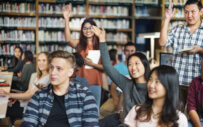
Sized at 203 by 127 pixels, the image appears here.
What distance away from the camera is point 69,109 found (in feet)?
5.55

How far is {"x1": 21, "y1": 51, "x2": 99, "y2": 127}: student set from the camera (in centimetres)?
167

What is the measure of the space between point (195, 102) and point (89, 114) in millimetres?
1017

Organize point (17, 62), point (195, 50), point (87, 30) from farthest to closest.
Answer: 1. point (17, 62)
2. point (87, 30)
3. point (195, 50)

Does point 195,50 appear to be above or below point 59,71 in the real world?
above

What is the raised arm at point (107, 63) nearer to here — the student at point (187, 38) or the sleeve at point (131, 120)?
the sleeve at point (131, 120)

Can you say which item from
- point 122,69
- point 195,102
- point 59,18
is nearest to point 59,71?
point 195,102

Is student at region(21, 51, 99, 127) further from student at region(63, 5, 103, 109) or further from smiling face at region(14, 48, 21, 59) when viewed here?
smiling face at region(14, 48, 21, 59)

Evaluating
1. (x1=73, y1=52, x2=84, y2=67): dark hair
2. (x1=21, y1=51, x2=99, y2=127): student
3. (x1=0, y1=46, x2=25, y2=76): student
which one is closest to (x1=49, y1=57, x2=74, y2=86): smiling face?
(x1=21, y1=51, x2=99, y2=127): student

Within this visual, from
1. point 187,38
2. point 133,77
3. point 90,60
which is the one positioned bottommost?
point 133,77

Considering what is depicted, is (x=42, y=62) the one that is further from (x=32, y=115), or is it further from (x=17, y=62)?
(x=17, y=62)

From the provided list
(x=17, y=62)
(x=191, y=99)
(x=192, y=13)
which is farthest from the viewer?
(x=17, y=62)

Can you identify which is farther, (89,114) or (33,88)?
(33,88)

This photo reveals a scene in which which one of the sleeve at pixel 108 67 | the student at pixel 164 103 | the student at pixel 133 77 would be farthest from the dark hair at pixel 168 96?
the sleeve at pixel 108 67

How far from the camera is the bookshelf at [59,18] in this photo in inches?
238
